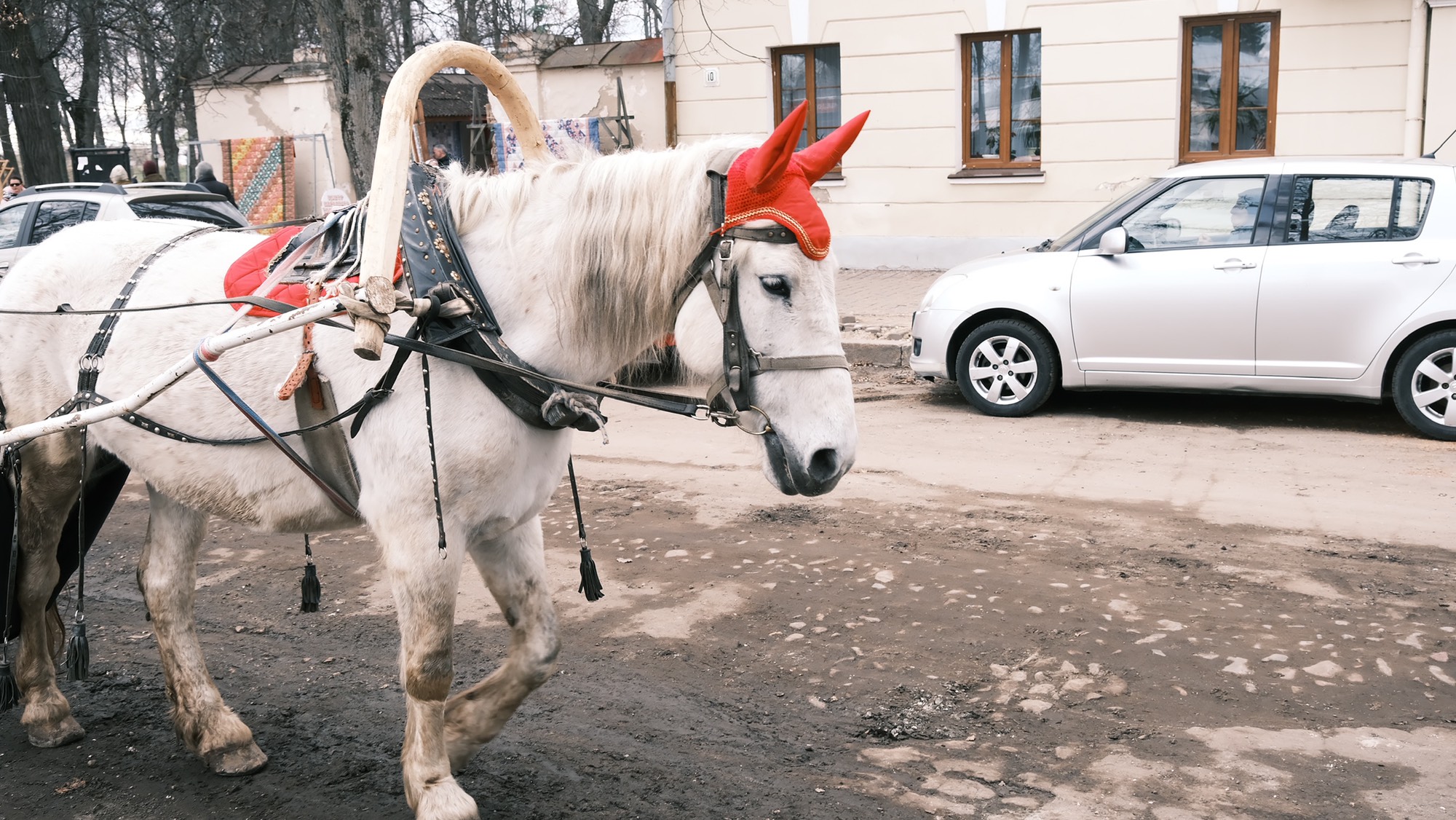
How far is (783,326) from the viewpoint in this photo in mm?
2832

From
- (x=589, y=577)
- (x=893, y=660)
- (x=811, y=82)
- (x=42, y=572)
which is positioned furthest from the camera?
(x=811, y=82)

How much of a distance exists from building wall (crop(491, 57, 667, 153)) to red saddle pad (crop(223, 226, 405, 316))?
13.8m

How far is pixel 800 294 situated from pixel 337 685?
2.50 m

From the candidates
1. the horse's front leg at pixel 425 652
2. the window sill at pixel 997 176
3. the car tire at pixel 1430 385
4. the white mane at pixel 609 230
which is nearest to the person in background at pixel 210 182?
the window sill at pixel 997 176

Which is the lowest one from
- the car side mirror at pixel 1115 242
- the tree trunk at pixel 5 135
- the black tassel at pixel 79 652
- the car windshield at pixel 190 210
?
the black tassel at pixel 79 652

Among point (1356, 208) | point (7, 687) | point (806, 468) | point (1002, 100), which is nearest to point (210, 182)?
point (1002, 100)

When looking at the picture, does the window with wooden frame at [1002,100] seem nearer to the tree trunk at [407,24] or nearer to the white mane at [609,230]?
the tree trunk at [407,24]

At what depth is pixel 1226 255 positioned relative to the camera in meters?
7.90

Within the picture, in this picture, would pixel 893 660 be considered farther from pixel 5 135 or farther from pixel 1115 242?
pixel 5 135

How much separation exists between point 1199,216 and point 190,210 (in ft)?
27.3

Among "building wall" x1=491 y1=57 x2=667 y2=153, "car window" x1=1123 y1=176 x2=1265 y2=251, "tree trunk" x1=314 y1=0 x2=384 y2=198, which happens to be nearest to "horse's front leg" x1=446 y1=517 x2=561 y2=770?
"car window" x1=1123 y1=176 x2=1265 y2=251

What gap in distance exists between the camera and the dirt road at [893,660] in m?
3.50

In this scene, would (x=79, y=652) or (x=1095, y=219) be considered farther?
(x=1095, y=219)

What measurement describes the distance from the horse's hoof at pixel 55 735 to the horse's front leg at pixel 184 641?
0.39m
